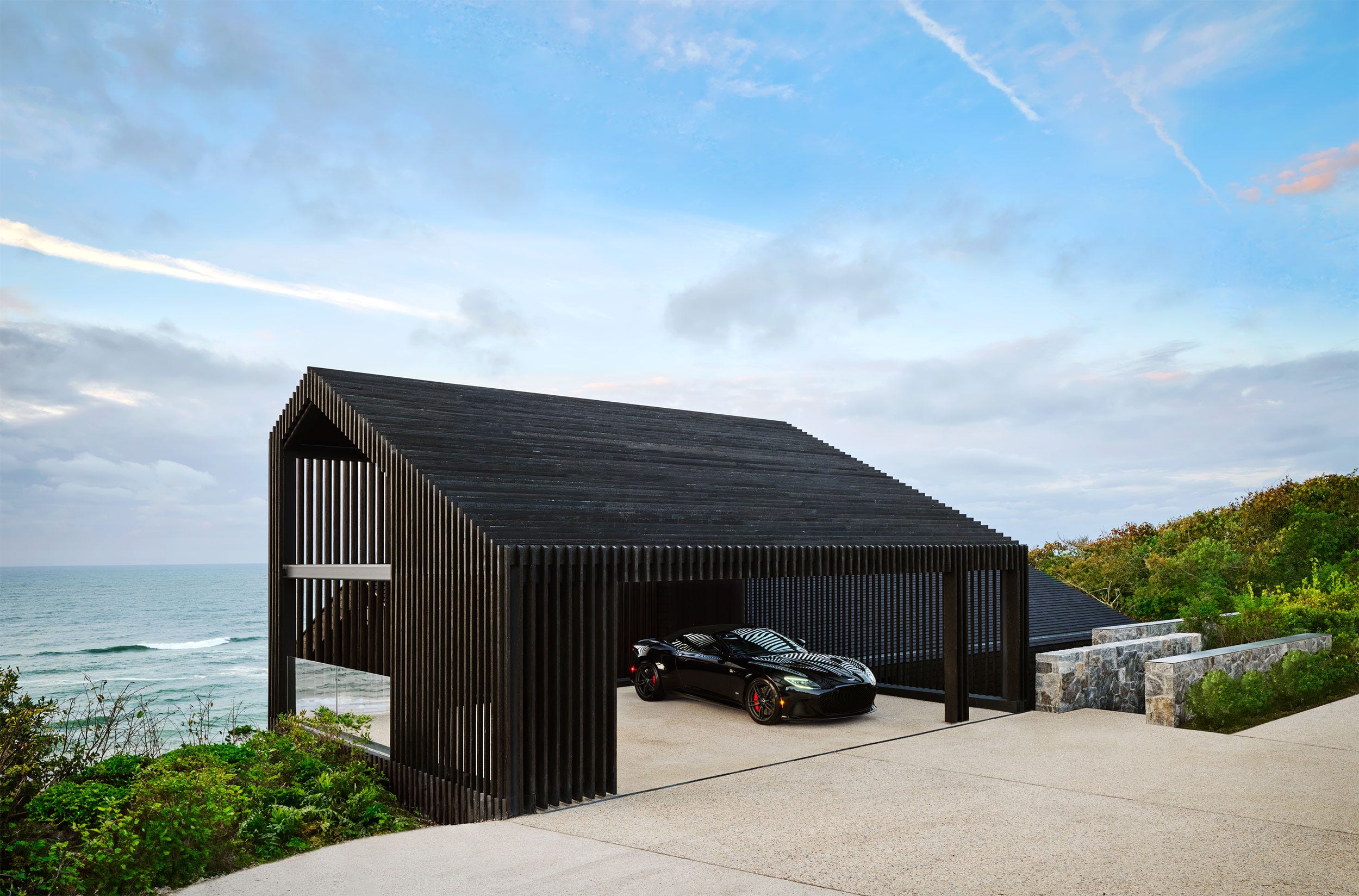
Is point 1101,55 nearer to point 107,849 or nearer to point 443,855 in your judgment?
point 443,855

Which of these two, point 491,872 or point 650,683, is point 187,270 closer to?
point 650,683

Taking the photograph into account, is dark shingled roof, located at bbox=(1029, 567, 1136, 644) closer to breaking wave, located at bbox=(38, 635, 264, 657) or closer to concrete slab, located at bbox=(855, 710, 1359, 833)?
concrete slab, located at bbox=(855, 710, 1359, 833)

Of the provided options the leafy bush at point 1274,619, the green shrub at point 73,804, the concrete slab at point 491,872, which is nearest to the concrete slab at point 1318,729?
the leafy bush at point 1274,619

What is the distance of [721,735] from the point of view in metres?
11.6

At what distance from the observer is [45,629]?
66188 mm

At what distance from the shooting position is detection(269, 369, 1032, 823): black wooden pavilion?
8172mm

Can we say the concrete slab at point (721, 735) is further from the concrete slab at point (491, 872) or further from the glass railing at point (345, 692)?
the glass railing at point (345, 692)

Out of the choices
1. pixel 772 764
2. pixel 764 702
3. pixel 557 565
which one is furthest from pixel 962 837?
pixel 764 702

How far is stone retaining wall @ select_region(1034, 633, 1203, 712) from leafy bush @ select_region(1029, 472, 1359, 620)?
7621 millimetres

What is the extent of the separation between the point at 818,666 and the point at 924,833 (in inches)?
204

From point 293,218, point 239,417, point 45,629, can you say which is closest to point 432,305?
point 293,218

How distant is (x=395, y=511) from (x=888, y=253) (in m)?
14.2

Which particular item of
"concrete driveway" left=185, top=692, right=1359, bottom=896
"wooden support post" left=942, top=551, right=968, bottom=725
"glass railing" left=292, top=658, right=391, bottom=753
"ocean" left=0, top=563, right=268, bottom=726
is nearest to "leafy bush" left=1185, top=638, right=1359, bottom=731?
"concrete driveway" left=185, top=692, right=1359, bottom=896

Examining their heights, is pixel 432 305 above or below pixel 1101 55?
below
